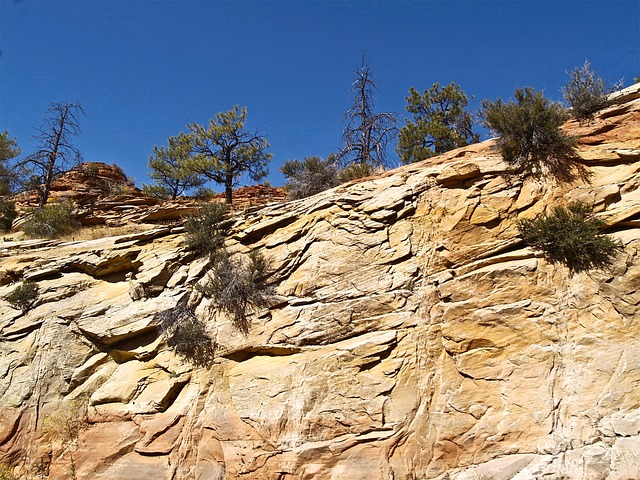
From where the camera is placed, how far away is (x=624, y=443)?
5578mm

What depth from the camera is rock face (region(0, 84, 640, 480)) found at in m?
6.34

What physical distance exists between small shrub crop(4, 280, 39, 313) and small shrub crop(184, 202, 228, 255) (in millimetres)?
Answer: 4400

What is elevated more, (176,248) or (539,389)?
(176,248)

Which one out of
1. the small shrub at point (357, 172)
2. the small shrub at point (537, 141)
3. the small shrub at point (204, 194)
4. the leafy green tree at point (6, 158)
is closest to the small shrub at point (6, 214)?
the leafy green tree at point (6, 158)

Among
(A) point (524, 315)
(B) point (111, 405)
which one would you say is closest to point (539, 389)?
(A) point (524, 315)

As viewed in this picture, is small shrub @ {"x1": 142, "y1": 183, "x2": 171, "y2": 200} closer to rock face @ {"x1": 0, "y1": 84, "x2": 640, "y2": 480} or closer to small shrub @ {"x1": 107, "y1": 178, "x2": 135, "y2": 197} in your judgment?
small shrub @ {"x1": 107, "y1": 178, "x2": 135, "y2": 197}

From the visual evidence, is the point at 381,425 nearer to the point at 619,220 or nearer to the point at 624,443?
the point at 624,443

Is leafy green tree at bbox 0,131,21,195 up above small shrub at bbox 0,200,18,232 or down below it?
above

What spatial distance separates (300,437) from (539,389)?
165 inches

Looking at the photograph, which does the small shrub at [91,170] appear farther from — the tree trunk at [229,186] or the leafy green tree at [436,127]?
the leafy green tree at [436,127]

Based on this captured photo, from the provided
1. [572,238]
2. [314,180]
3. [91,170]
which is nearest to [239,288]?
[314,180]

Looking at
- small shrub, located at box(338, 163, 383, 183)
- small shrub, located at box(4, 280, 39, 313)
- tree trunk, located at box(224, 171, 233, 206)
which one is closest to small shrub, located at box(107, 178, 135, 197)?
tree trunk, located at box(224, 171, 233, 206)

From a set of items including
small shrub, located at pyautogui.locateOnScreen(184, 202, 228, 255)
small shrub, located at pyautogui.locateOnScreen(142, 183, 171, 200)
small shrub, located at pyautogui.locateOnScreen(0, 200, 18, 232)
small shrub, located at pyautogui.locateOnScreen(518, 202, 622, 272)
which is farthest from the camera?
small shrub, located at pyautogui.locateOnScreen(142, 183, 171, 200)

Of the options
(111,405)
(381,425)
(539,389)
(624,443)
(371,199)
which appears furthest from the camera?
(371,199)
